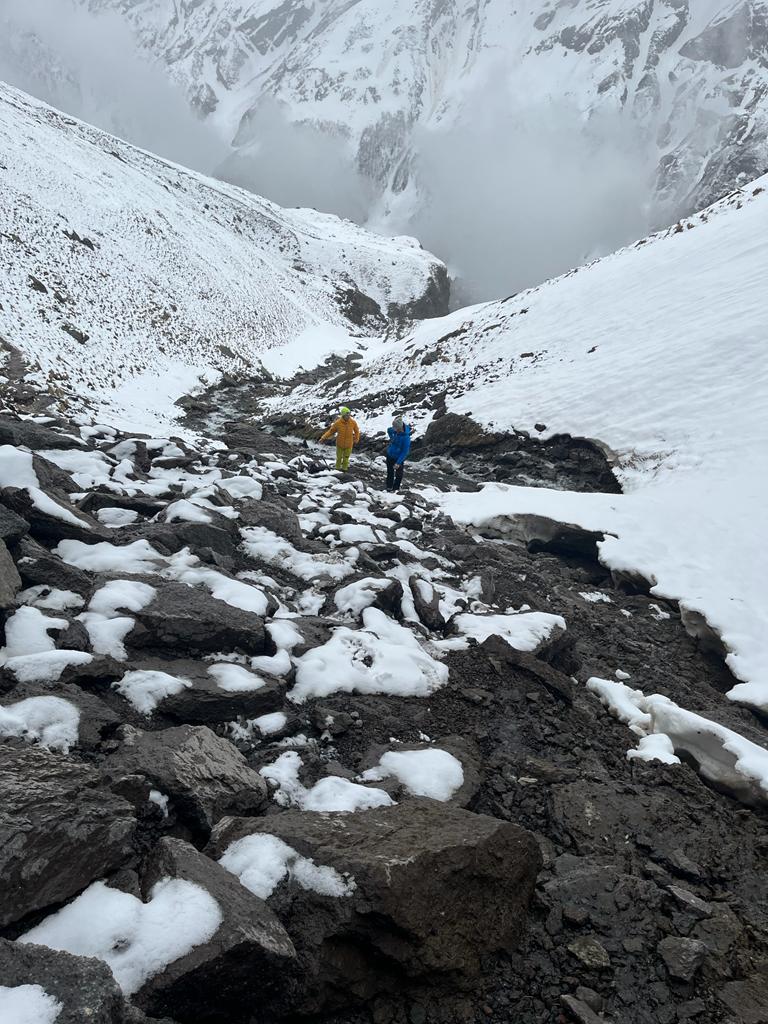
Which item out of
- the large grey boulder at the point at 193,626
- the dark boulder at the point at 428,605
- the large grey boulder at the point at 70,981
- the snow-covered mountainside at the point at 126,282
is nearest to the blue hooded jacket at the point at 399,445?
the dark boulder at the point at 428,605

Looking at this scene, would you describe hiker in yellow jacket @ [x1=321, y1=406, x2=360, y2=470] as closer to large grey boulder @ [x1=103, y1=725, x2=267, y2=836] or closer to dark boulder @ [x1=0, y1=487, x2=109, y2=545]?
dark boulder @ [x1=0, y1=487, x2=109, y2=545]

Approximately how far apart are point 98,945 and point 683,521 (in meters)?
11.0

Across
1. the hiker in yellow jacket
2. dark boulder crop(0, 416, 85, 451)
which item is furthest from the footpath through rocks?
the hiker in yellow jacket

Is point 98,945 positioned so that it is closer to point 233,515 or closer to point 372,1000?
point 372,1000

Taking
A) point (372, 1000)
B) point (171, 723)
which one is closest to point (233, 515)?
point (171, 723)

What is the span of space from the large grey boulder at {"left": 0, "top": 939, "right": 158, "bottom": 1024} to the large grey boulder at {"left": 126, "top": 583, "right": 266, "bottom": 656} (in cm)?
282

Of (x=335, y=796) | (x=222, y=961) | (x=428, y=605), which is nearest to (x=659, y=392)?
(x=428, y=605)

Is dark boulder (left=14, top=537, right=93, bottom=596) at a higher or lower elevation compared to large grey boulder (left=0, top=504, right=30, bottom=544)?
lower

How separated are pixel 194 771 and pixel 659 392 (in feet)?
51.2

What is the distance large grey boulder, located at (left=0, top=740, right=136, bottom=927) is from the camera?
2.28 m

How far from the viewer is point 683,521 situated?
35.4 ft

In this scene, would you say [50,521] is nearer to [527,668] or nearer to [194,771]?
[194,771]

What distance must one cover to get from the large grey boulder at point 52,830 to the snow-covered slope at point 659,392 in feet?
22.0

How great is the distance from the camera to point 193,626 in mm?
4789
